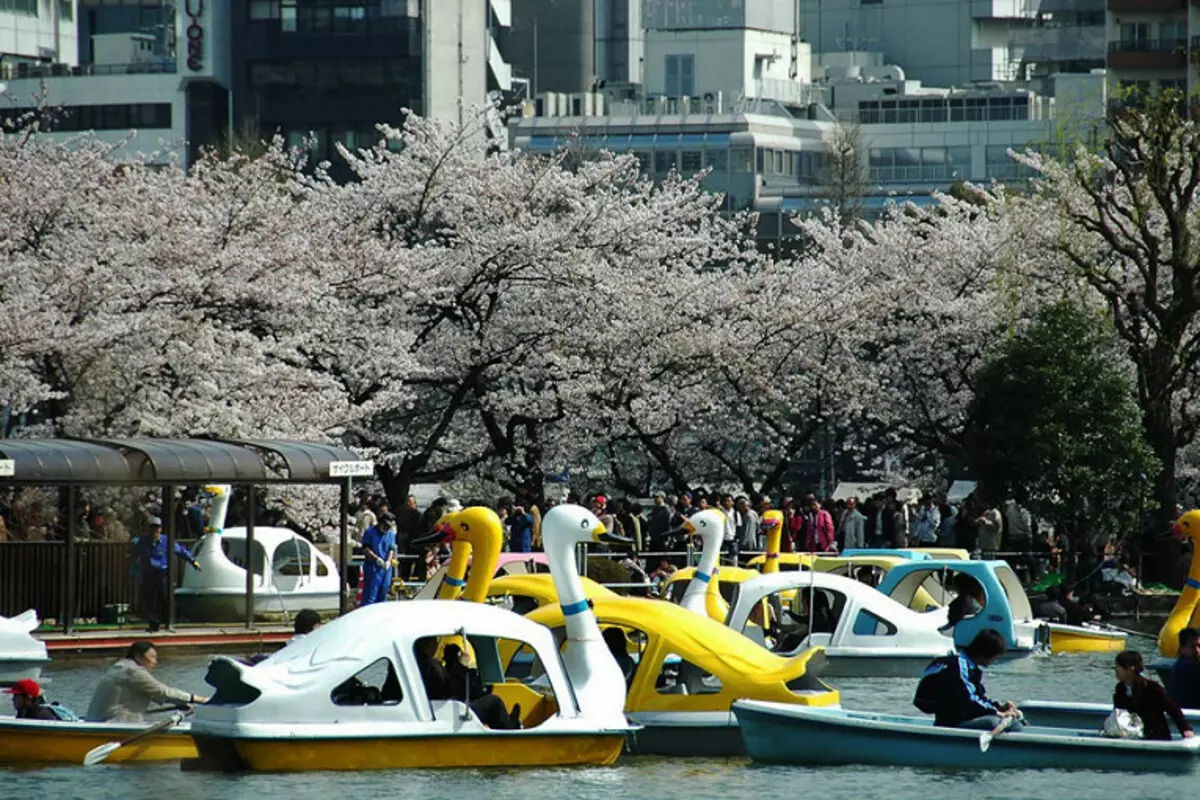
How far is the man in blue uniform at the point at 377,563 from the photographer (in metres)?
32.0

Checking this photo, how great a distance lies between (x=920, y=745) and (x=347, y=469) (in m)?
13.2

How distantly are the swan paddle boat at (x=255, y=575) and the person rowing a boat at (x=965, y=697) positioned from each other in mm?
13475

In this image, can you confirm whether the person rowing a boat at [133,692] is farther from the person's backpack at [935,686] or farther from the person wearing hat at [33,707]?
the person's backpack at [935,686]

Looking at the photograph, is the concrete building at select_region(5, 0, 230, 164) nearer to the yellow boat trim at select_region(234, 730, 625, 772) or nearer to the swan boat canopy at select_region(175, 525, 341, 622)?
the swan boat canopy at select_region(175, 525, 341, 622)

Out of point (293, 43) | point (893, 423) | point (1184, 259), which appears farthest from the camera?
point (293, 43)

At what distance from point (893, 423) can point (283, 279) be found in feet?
49.1

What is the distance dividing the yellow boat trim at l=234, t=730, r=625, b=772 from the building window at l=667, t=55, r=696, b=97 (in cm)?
9297

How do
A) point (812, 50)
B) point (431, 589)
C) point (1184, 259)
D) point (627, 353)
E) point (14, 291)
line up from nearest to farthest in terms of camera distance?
point (431, 589) < point (14, 291) < point (1184, 259) < point (627, 353) < point (812, 50)

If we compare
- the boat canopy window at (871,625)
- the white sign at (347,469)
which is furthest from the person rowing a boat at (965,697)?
the white sign at (347,469)

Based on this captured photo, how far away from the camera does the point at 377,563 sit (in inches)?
1259

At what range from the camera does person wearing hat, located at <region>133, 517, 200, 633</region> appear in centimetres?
3062

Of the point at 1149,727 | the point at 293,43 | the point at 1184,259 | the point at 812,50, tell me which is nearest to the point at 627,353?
the point at 1184,259

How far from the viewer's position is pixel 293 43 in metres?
99.5

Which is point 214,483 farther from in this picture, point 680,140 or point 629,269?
point 680,140
